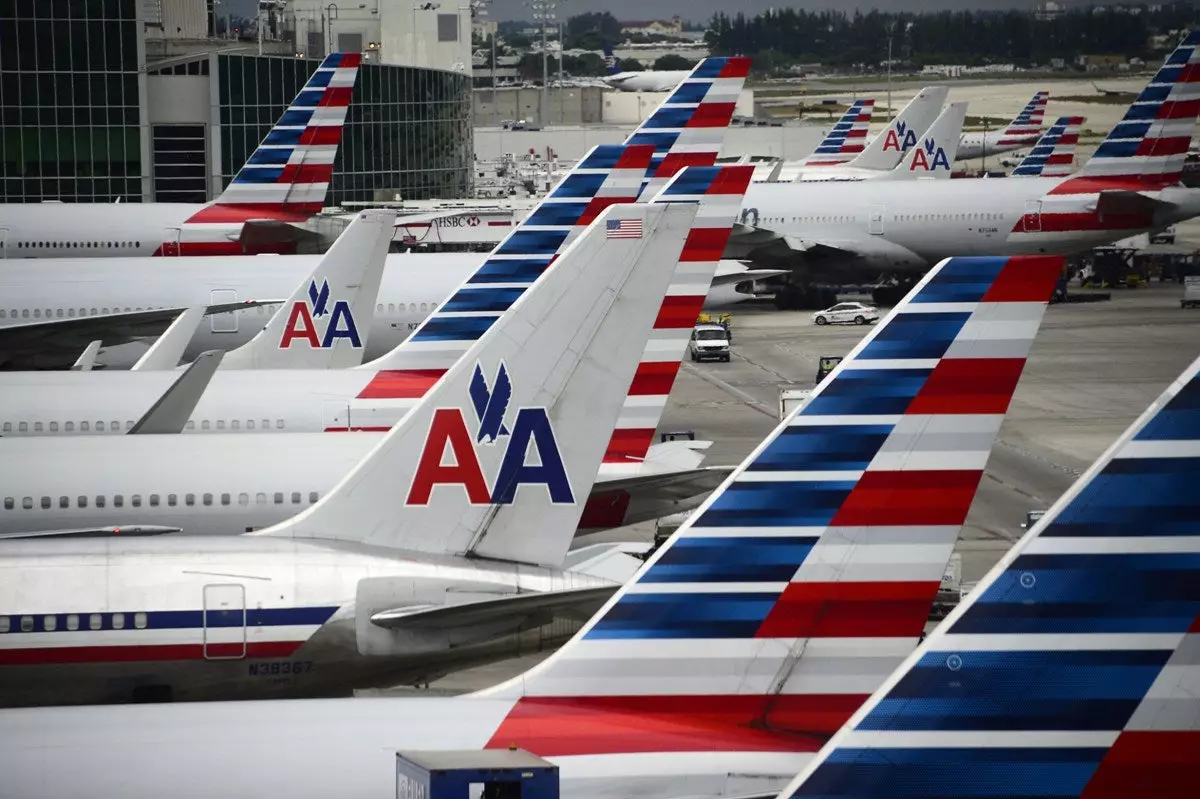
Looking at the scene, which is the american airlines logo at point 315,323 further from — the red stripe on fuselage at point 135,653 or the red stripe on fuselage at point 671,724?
the red stripe on fuselage at point 671,724

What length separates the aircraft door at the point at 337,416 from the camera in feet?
79.9

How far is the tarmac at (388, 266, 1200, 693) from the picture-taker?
31.1 meters

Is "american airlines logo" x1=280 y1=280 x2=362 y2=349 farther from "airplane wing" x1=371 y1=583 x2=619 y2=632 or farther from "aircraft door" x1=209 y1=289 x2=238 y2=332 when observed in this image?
"airplane wing" x1=371 y1=583 x2=619 y2=632

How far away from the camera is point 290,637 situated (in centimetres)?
1484

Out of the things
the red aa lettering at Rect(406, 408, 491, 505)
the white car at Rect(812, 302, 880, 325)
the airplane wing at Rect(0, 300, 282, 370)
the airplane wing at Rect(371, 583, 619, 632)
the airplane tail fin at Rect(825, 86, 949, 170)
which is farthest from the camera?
the airplane tail fin at Rect(825, 86, 949, 170)

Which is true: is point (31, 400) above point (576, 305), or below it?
below

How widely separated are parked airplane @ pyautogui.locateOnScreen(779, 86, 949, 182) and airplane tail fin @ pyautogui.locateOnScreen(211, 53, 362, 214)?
1390 inches

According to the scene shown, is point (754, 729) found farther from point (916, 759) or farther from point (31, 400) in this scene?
point (31, 400)

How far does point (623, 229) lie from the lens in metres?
16.1

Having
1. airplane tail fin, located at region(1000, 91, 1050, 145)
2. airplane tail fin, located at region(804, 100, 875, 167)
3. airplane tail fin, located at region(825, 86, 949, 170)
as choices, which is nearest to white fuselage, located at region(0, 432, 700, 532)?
airplane tail fin, located at region(825, 86, 949, 170)

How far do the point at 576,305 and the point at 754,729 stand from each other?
5.14 metres

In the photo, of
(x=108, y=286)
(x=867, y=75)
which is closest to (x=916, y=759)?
(x=108, y=286)

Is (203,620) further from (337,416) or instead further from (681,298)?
(337,416)

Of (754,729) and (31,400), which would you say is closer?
(754,729)
